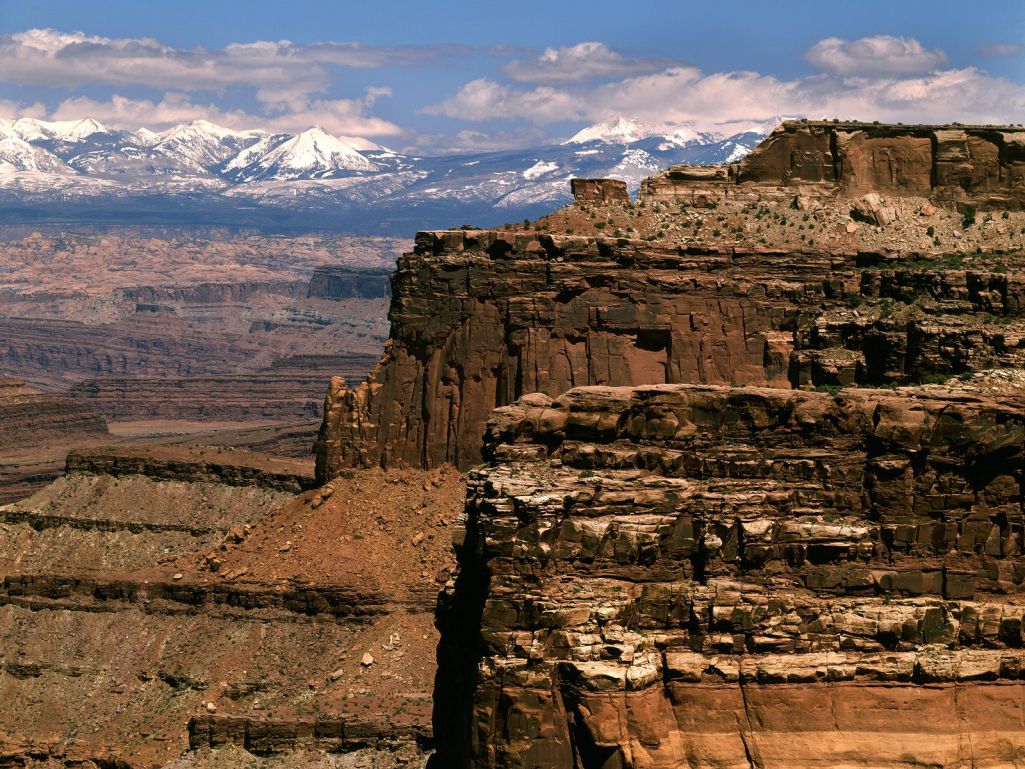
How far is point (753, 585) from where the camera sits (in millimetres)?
35469

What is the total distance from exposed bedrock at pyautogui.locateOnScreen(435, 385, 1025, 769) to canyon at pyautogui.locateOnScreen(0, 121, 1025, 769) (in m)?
0.05

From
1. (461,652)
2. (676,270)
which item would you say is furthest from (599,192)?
(461,652)

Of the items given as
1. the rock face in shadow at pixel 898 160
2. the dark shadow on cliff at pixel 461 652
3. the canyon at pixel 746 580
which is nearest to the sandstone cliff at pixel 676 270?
the rock face in shadow at pixel 898 160

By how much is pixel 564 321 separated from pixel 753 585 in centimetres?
4753

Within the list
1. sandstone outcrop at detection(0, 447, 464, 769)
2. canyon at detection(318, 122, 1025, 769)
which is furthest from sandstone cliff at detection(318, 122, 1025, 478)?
canyon at detection(318, 122, 1025, 769)

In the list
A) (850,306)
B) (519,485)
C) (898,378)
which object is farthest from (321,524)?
(519,485)

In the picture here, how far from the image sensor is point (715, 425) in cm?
3594

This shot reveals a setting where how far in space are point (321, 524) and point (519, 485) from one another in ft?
174

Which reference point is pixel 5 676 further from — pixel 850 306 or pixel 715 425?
pixel 715 425

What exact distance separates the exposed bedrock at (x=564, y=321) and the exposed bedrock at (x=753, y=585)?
3918 centimetres

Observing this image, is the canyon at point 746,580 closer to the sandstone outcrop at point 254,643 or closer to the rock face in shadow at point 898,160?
the sandstone outcrop at point 254,643

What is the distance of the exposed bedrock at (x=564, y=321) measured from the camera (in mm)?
81000

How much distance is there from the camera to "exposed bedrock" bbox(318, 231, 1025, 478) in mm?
81000

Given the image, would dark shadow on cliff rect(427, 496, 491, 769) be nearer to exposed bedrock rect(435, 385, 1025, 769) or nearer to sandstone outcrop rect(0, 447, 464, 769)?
exposed bedrock rect(435, 385, 1025, 769)
